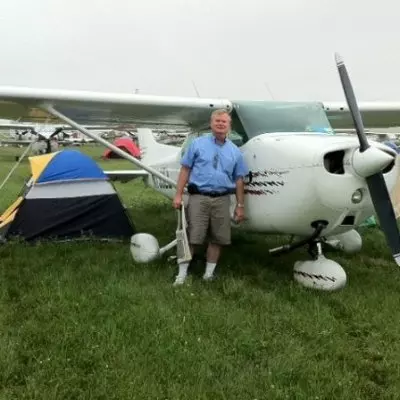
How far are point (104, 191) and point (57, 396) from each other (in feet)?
14.9

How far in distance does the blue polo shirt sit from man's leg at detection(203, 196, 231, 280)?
0.46 ft

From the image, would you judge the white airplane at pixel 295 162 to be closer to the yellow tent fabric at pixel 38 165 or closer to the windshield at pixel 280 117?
the windshield at pixel 280 117

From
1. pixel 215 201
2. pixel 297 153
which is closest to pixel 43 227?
pixel 215 201

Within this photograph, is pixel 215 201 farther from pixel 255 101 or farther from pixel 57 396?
pixel 57 396

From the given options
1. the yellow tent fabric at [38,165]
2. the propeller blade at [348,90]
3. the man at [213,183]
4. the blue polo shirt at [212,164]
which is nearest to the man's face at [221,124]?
the man at [213,183]

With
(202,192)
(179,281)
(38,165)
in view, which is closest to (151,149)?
(38,165)

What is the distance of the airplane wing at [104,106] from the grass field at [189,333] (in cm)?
176

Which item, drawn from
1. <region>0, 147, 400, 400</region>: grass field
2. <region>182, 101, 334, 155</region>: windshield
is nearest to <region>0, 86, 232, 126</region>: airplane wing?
<region>182, 101, 334, 155</region>: windshield

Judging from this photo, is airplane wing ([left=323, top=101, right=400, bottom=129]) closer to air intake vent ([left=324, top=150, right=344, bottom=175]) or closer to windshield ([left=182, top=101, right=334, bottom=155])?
windshield ([left=182, top=101, right=334, bottom=155])

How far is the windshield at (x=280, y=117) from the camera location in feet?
17.3

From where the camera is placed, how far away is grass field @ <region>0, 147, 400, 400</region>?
2953 millimetres

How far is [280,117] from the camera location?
17.5ft

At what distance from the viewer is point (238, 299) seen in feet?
14.9

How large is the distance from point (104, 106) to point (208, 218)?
203cm
